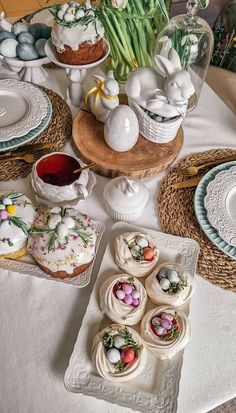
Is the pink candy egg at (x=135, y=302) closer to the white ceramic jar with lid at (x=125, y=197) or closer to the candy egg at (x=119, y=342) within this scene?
the candy egg at (x=119, y=342)

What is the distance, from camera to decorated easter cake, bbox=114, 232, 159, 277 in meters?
0.69

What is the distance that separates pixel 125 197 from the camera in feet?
2.47

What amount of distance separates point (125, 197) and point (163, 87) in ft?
0.81

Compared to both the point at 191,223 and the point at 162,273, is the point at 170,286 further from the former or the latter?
the point at 191,223

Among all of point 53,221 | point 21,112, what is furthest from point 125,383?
point 21,112

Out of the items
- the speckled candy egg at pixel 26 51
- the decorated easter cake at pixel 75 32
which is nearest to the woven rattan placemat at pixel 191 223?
the decorated easter cake at pixel 75 32

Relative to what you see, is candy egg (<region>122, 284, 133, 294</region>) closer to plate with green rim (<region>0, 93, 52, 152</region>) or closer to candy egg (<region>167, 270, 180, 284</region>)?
candy egg (<region>167, 270, 180, 284</region>)

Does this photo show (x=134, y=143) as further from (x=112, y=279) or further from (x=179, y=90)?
(x=112, y=279)

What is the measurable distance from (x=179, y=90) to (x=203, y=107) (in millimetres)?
310

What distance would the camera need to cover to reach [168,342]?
609 mm

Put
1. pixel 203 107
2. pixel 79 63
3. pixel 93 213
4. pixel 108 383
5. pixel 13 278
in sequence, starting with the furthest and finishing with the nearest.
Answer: pixel 203 107, pixel 79 63, pixel 93 213, pixel 13 278, pixel 108 383

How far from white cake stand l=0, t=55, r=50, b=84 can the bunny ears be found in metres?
0.31

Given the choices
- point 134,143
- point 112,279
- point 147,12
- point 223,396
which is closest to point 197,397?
point 223,396

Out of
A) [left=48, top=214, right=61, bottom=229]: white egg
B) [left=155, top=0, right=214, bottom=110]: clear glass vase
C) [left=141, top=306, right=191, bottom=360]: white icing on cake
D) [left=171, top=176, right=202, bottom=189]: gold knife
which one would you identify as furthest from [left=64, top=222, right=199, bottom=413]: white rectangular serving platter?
[left=155, top=0, right=214, bottom=110]: clear glass vase
